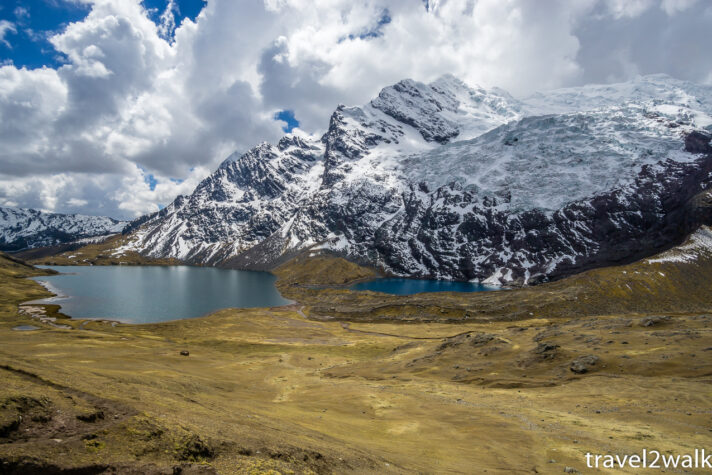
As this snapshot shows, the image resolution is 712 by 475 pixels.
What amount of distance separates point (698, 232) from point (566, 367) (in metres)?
174

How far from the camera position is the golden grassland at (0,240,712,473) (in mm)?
12445

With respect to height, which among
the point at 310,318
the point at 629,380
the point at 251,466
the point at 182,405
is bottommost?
the point at 310,318

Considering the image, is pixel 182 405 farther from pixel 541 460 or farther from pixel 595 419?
pixel 595 419

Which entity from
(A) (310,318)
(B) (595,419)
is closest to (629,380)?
(B) (595,419)

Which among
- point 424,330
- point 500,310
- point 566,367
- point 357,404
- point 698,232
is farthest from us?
point 698,232

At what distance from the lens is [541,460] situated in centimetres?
2003

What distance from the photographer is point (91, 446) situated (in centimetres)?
1123

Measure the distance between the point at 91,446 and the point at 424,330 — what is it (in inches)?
4118

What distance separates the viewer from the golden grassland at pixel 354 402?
12.4m

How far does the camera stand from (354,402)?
118 feet

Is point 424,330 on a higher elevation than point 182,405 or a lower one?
lower

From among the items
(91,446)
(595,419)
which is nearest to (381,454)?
A: (91,446)

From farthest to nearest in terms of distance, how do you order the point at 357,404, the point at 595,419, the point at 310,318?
the point at 310,318
the point at 357,404
the point at 595,419

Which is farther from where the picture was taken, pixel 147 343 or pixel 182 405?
pixel 147 343
